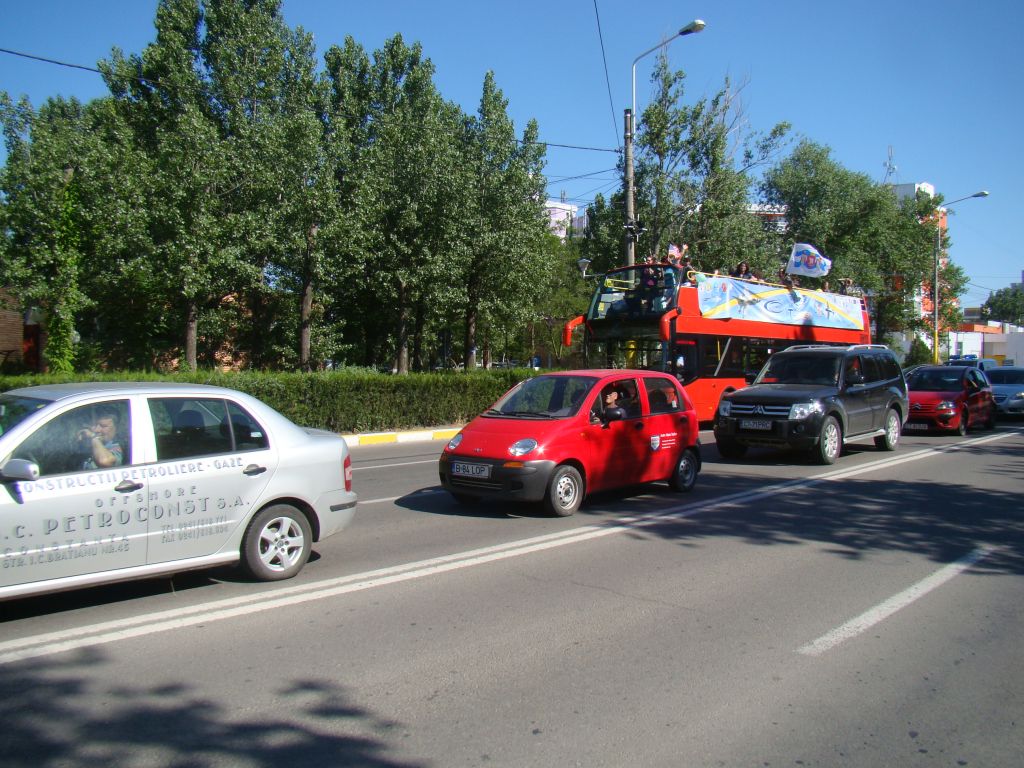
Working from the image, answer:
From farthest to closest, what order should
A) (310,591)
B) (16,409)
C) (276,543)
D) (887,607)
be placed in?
(276,543) → (310,591) → (887,607) → (16,409)

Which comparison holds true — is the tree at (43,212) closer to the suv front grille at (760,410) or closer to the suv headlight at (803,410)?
the suv front grille at (760,410)

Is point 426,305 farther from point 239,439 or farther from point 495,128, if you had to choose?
point 239,439

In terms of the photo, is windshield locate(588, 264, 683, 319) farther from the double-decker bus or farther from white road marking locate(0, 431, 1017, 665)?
white road marking locate(0, 431, 1017, 665)

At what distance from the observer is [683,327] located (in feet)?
60.0

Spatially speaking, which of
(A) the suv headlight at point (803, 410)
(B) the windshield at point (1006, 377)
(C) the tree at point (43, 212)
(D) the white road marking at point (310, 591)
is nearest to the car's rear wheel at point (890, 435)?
(A) the suv headlight at point (803, 410)

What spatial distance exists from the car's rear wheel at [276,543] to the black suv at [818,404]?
353 inches

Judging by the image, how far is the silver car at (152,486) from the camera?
4941 mm

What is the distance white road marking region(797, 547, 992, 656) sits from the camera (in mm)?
4984

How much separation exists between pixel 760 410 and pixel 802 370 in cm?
184

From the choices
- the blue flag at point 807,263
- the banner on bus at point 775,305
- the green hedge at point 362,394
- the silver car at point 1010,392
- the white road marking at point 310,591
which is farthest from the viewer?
the blue flag at point 807,263

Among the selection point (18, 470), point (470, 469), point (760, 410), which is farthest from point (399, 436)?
point (18, 470)

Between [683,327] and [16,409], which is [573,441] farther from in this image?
[683,327]

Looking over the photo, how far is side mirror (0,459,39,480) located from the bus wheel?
11076 mm

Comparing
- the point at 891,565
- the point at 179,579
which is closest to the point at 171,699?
the point at 179,579
